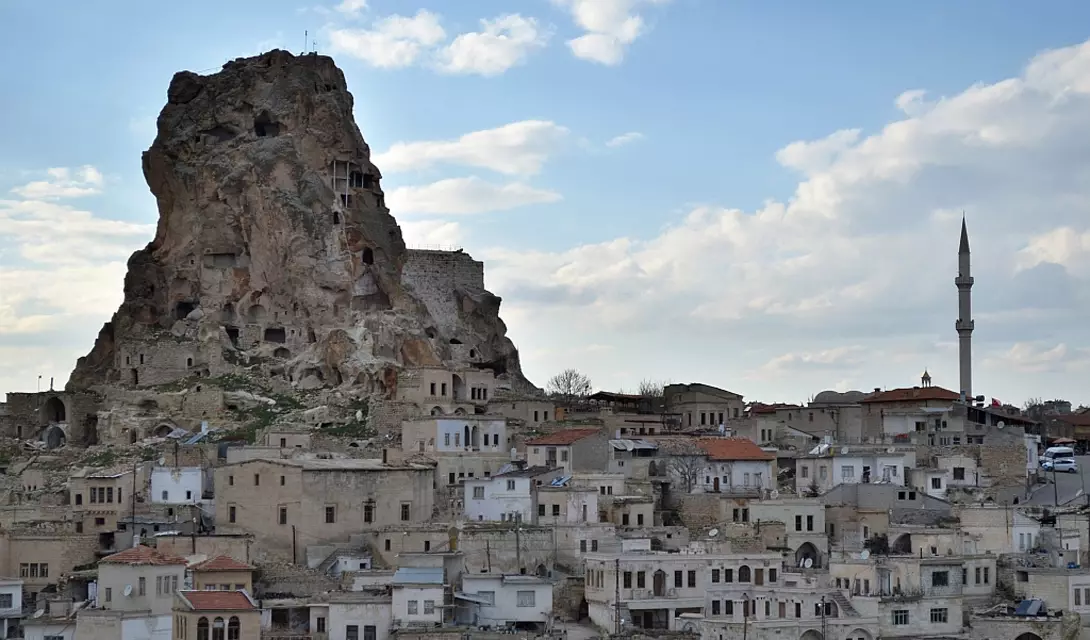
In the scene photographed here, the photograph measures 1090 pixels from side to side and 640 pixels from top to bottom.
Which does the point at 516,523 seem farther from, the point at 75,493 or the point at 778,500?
the point at 75,493

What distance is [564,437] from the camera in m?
70.4

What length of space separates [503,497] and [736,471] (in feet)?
30.6

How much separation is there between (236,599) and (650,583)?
11.4 metres

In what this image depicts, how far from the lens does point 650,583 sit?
184 ft

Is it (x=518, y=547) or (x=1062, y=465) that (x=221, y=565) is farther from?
(x=1062, y=465)

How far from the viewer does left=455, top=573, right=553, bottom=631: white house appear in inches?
2202

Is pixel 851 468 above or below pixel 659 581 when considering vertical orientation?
above

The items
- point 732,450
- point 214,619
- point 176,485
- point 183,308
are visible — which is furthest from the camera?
point 183,308

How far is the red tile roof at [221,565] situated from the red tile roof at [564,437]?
50.6 feet

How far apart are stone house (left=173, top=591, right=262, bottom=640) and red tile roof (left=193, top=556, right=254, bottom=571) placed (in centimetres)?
376

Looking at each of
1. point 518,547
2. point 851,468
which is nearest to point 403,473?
point 518,547

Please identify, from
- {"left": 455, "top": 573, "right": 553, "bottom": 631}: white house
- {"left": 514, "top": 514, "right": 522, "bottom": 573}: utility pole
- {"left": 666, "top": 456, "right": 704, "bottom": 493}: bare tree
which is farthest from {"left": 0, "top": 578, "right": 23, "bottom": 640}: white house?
{"left": 666, "top": 456, "right": 704, "bottom": 493}: bare tree

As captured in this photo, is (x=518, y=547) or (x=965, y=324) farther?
(x=965, y=324)

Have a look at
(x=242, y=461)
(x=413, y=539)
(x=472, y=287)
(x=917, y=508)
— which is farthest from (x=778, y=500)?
(x=472, y=287)
